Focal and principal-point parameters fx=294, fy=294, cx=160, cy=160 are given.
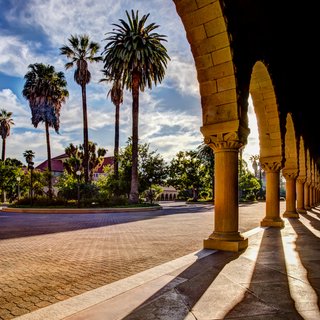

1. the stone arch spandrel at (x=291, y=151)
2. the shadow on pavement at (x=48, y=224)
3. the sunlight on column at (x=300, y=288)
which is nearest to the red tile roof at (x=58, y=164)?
the shadow on pavement at (x=48, y=224)

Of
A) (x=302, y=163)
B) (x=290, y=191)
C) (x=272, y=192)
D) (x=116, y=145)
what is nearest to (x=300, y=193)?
(x=302, y=163)

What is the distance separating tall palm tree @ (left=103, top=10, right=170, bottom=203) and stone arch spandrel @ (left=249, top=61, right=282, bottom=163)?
1706cm

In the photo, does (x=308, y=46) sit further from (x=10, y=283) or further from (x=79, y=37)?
(x=79, y=37)

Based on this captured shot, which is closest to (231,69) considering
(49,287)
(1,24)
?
(49,287)

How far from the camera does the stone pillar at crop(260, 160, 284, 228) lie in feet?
36.1

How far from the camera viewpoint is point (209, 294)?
347 centimetres

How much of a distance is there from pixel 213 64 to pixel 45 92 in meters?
34.6

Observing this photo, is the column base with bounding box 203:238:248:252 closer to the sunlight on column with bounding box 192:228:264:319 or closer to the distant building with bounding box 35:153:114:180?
the sunlight on column with bounding box 192:228:264:319

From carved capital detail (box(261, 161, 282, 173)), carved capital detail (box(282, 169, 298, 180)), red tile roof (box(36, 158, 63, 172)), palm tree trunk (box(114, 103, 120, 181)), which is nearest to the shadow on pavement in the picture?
carved capital detail (box(261, 161, 282, 173))

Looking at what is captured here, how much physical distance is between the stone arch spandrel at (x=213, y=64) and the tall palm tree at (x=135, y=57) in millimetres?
20595

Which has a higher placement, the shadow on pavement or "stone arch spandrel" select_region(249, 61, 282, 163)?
"stone arch spandrel" select_region(249, 61, 282, 163)

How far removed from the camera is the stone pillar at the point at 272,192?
1102cm

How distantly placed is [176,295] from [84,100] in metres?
31.1

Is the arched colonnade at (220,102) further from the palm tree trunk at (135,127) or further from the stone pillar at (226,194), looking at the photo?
the palm tree trunk at (135,127)
